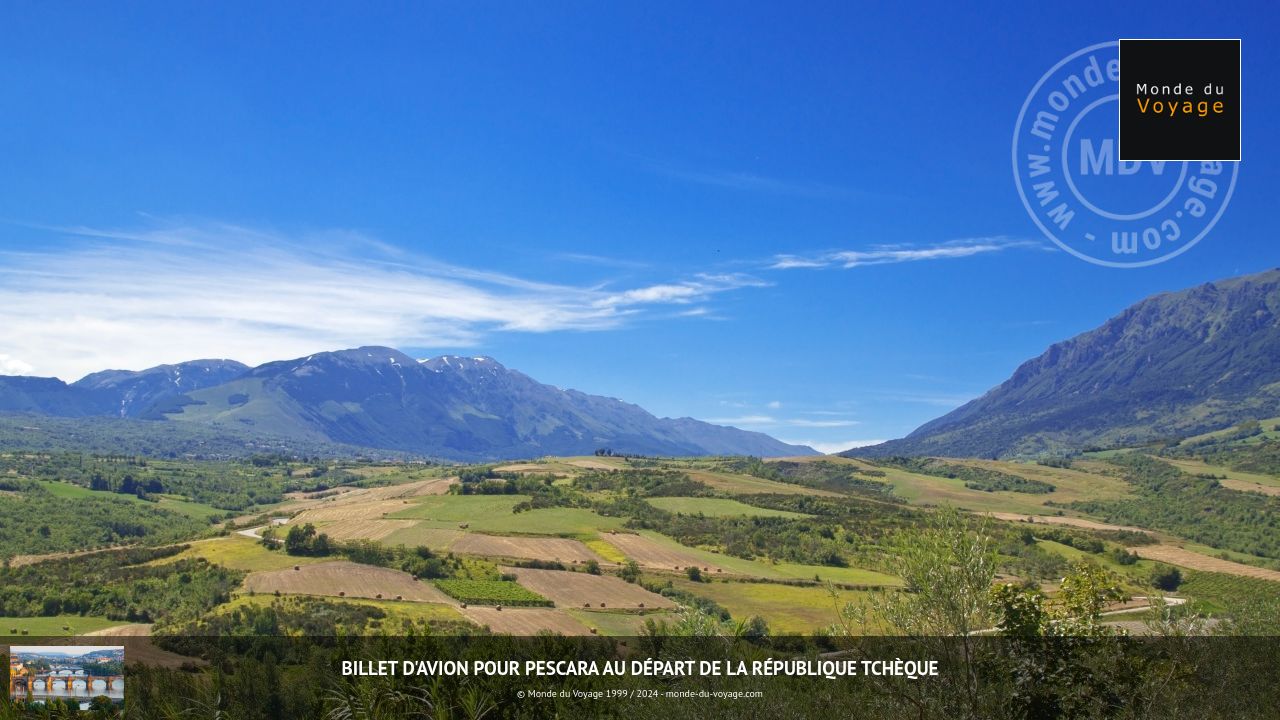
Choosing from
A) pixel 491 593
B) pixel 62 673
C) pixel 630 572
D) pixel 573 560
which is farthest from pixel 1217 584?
pixel 62 673

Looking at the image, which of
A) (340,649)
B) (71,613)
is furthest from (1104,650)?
(71,613)

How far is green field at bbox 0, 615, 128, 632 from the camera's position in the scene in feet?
270

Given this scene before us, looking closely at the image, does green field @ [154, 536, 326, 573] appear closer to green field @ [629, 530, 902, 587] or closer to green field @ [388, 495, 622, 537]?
green field @ [388, 495, 622, 537]

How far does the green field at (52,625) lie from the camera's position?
270 feet

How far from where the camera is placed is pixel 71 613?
93.3m

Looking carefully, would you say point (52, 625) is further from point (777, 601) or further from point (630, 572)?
point (777, 601)

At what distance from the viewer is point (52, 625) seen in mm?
86375

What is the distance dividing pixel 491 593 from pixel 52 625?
156 ft

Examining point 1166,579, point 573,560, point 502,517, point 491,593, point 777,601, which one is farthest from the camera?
point 502,517

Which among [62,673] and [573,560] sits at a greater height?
[62,673]

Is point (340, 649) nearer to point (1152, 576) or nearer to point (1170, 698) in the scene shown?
point (1170, 698)

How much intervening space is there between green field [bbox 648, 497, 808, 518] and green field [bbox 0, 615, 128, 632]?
105 metres

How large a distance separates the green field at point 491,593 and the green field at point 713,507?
231 ft

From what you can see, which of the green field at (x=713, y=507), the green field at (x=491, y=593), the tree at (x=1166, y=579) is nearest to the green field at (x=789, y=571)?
the green field at (x=491, y=593)
